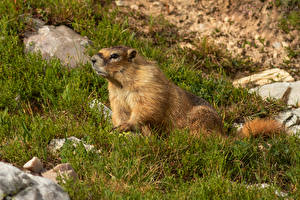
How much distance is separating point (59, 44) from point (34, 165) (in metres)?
3.52

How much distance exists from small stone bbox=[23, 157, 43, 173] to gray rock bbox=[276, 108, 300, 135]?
13.6 feet

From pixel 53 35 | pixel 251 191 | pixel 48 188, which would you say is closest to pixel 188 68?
pixel 53 35

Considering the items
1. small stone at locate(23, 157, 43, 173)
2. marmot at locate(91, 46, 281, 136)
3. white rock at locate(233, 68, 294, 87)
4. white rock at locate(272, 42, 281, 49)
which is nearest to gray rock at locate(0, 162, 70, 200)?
small stone at locate(23, 157, 43, 173)

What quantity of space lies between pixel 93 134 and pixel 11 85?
1.82 m

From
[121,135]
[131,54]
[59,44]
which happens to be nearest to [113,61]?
[131,54]

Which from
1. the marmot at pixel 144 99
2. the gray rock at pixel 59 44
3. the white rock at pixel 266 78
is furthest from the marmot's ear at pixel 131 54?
the white rock at pixel 266 78

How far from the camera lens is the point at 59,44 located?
7.55 m

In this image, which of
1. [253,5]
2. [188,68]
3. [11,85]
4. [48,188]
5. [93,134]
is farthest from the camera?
[253,5]

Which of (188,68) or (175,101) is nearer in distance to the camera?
(175,101)

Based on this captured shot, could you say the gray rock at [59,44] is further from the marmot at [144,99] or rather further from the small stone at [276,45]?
the small stone at [276,45]

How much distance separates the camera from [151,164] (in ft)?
15.8

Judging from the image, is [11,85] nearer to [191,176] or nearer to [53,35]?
[53,35]

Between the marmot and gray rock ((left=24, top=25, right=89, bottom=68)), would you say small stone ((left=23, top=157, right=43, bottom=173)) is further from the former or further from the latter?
gray rock ((left=24, top=25, right=89, bottom=68))

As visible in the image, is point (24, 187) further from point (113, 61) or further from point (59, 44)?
point (59, 44)
